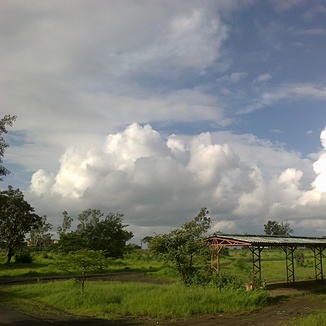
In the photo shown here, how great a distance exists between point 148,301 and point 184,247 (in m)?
9.25

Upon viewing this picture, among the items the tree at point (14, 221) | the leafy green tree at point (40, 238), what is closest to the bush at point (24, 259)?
the tree at point (14, 221)

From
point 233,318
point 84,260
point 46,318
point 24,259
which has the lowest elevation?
point 24,259

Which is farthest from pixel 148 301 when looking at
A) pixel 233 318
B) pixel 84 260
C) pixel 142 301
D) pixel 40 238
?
pixel 40 238

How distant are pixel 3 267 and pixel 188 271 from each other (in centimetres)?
3268

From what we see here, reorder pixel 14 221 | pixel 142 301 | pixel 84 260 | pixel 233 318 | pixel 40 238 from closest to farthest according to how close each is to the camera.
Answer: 1. pixel 233 318
2. pixel 142 301
3. pixel 84 260
4. pixel 14 221
5. pixel 40 238

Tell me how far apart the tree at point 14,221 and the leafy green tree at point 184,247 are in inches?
1251

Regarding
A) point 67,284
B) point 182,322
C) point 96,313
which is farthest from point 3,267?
point 182,322

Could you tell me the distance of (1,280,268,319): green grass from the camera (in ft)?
61.3

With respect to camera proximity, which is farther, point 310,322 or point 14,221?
point 14,221

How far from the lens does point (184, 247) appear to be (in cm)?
2859

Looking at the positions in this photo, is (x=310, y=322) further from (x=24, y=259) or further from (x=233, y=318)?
(x=24, y=259)

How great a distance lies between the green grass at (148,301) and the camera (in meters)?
18.7

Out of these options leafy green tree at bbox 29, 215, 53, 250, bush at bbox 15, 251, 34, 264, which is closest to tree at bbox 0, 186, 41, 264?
bush at bbox 15, 251, 34, 264

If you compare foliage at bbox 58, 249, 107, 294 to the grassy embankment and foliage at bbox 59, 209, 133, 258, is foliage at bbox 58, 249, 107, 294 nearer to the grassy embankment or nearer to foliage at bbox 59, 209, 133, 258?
the grassy embankment
